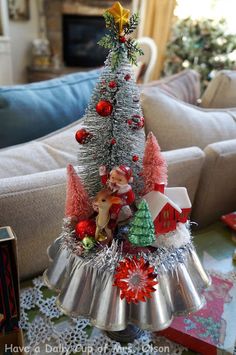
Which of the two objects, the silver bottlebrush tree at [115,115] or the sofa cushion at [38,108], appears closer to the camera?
the silver bottlebrush tree at [115,115]

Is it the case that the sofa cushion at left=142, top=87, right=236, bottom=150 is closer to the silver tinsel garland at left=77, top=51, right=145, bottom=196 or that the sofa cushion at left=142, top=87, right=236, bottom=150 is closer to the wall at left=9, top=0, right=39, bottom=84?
the silver tinsel garland at left=77, top=51, right=145, bottom=196

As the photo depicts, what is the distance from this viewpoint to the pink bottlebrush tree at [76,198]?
53 centimetres

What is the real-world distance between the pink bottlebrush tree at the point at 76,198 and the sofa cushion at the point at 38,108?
0.36 meters

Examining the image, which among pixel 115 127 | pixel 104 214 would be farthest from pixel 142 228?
pixel 115 127

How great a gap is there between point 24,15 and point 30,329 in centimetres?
398

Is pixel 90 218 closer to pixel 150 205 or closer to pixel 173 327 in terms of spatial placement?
pixel 150 205

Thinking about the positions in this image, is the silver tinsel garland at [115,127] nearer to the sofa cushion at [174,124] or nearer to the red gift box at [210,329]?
the red gift box at [210,329]

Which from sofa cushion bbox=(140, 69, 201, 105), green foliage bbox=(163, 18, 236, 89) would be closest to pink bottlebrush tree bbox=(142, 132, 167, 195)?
sofa cushion bbox=(140, 69, 201, 105)

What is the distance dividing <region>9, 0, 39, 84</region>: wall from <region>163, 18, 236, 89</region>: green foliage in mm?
1872

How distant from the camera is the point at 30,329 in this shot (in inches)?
24.5

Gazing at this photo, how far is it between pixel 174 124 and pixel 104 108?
0.59m

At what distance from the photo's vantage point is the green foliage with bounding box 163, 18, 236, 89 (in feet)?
9.49

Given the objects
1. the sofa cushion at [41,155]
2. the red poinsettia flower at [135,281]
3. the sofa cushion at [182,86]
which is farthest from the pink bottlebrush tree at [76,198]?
the sofa cushion at [182,86]

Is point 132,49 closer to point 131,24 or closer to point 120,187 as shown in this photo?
point 131,24
